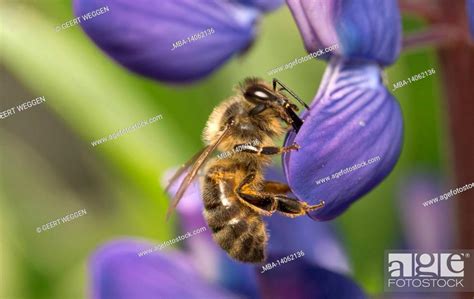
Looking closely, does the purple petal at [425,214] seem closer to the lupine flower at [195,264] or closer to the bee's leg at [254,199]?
the lupine flower at [195,264]

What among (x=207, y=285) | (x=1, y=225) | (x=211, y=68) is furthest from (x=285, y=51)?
(x=1, y=225)

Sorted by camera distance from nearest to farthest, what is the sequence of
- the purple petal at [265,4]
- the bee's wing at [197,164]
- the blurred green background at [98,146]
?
the bee's wing at [197,164] < the purple petal at [265,4] < the blurred green background at [98,146]

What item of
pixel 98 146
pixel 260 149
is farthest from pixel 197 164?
pixel 98 146

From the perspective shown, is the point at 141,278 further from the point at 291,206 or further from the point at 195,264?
the point at 291,206

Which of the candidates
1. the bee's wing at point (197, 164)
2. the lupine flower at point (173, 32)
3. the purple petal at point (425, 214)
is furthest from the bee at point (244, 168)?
the purple petal at point (425, 214)

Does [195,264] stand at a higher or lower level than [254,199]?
lower

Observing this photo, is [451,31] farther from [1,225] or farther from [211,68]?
[1,225]

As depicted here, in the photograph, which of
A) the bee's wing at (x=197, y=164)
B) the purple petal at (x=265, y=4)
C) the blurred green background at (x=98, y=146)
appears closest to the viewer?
the bee's wing at (x=197, y=164)
